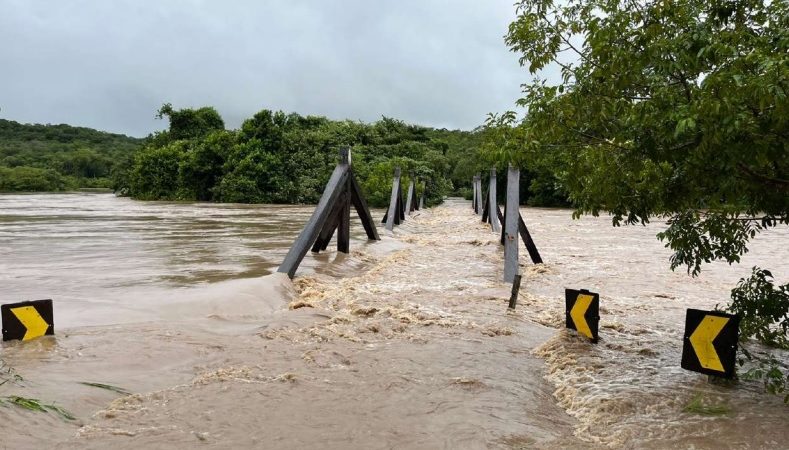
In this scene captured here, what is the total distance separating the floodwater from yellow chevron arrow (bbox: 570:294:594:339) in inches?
4.6

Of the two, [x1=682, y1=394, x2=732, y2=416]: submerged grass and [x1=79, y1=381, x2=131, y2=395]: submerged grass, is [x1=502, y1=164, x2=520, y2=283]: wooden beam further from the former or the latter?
[x1=79, y1=381, x2=131, y2=395]: submerged grass

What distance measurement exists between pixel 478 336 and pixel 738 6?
323 centimetres

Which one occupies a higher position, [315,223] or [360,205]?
[360,205]

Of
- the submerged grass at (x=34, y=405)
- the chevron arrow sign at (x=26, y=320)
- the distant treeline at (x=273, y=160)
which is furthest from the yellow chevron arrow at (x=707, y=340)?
the distant treeline at (x=273, y=160)

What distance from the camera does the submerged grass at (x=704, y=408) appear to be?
340cm

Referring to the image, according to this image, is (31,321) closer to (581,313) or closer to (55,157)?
(581,313)

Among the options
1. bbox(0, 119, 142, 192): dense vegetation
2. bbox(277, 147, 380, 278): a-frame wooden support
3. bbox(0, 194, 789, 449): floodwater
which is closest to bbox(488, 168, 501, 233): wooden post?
bbox(277, 147, 380, 278): a-frame wooden support

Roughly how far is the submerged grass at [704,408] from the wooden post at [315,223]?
4.85 meters

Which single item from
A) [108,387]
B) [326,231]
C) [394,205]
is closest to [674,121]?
[108,387]

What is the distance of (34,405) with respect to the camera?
2969mm

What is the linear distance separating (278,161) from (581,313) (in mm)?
26088

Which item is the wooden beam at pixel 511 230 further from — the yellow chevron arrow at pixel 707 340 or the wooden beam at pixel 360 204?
the yellow chevron arrow at pixel 707 340

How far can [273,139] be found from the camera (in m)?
30.2

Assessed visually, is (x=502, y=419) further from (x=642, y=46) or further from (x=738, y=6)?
(x=738, y=6)
